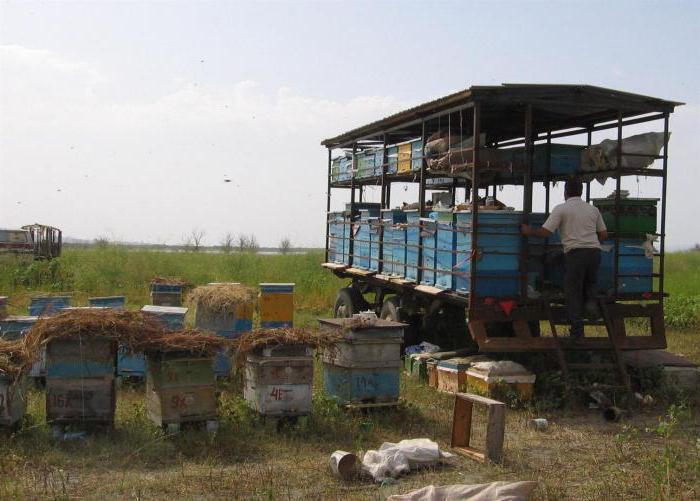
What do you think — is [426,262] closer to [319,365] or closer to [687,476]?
[319,365]

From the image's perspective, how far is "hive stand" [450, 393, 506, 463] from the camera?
7195 mm

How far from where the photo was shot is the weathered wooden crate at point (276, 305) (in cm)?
1151

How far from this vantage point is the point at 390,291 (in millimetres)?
14609

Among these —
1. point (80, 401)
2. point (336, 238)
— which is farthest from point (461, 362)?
point (336, 238)

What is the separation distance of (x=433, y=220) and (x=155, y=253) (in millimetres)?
21895

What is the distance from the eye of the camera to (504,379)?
31.7ft

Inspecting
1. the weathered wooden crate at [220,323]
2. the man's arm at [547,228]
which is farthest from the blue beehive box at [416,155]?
the weathered wooden crate at [220,323]

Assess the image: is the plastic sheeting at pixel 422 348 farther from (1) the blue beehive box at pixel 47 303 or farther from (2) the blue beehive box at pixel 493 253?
(1) the blue beehive box at pixel 47 303

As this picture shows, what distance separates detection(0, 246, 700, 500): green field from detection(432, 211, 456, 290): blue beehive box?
4.96 ft

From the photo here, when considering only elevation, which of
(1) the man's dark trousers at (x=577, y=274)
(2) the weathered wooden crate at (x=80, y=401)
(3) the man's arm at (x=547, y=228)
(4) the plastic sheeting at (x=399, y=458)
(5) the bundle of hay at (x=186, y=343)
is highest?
(3) the man's arm at (x=547, y=228)

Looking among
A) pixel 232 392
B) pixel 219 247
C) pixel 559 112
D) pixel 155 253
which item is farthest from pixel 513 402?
pixel 219 247

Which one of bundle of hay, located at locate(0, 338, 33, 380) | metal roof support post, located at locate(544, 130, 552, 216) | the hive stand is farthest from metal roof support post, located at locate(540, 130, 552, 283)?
bundle of hay, located at locate(0, 338, 33, 380)

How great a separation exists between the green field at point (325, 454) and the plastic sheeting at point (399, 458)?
100 mm

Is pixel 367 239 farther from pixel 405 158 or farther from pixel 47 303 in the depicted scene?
pixel 47 303
